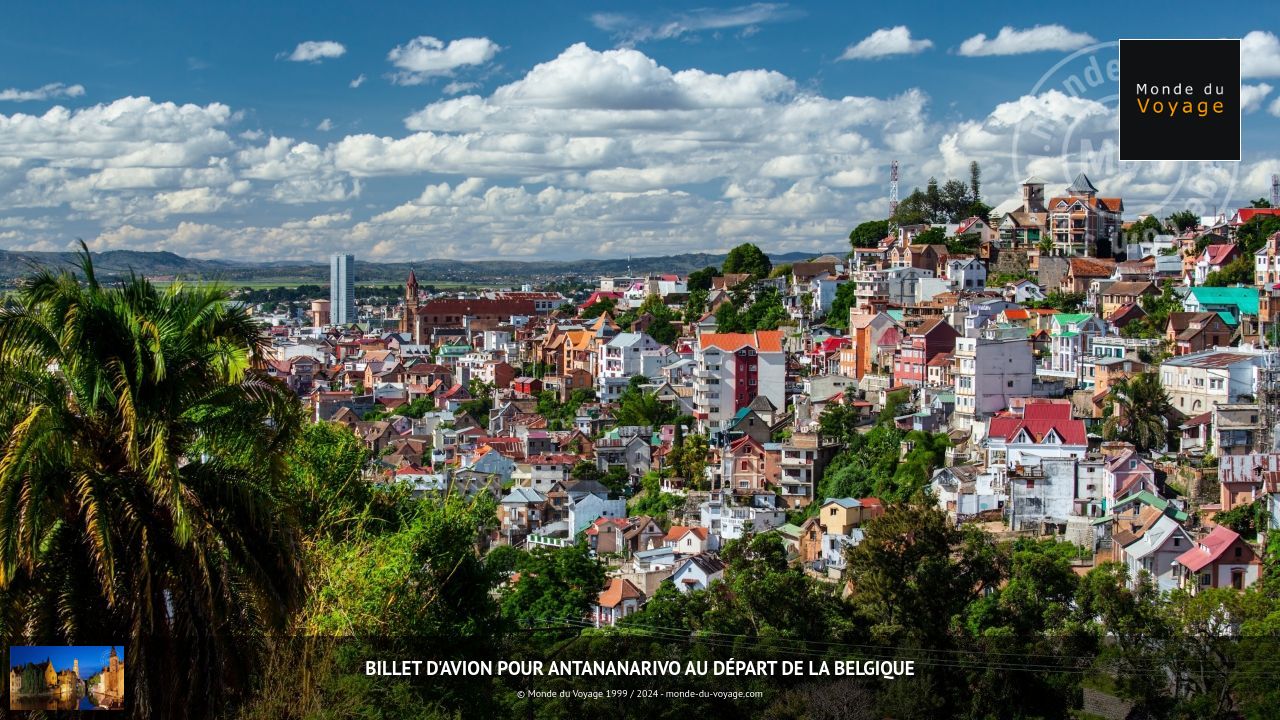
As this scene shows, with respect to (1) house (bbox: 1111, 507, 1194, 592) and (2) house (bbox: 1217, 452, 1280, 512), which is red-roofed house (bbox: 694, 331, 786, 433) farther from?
(1) house (bbox: 1111, 507, 1194, 592)

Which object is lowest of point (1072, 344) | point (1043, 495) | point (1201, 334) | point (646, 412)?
point (1043, 495)

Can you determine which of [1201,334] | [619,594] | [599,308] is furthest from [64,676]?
[599,308]

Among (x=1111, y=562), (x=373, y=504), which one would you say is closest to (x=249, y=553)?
(x=373, y=504)

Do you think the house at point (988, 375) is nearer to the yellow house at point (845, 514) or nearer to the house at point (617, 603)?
the yellow house at point (845, 514)

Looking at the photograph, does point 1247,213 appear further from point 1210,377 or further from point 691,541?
point 691,541

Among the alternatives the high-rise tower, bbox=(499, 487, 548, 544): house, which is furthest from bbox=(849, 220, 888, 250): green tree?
the high-rise tower

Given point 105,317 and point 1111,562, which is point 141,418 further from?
point 1111,562

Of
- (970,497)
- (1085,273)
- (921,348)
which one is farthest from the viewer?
(1085,273)
